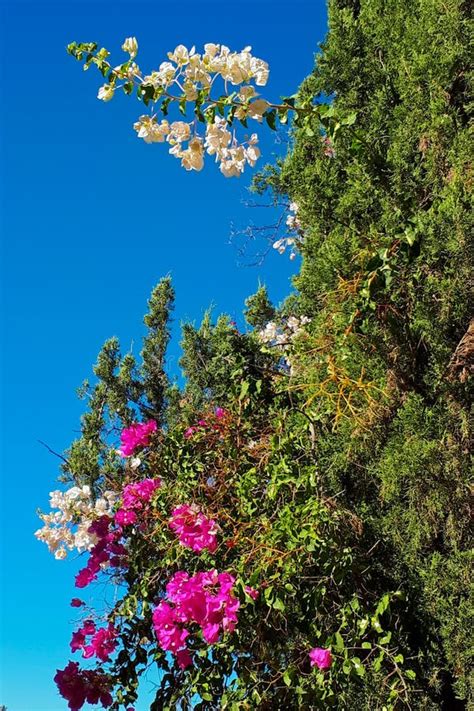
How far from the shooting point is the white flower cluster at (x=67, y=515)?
116 inches

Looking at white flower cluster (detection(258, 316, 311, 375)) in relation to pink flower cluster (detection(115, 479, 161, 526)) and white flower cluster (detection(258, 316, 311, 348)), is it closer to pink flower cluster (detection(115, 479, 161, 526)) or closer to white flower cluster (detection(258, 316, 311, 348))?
white flower cluster (detection(258, 316, 311, 348))

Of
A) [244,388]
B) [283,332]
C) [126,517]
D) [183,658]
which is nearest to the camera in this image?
[183,658]

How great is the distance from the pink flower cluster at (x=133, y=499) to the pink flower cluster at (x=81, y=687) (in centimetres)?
60

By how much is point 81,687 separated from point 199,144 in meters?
2.08

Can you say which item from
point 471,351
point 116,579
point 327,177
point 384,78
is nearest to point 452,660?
point 471,351

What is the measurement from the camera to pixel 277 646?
2.40 m

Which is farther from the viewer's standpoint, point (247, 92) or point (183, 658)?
point (183, 658)

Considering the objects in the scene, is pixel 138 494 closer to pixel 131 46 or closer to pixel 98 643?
pixel 98 643

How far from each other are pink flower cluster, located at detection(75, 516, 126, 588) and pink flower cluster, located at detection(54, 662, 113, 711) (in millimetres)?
390

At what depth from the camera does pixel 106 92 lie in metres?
1.69

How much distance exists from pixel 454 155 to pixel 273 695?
2.29 m

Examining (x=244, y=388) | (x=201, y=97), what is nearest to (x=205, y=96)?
(x=201, y=97)

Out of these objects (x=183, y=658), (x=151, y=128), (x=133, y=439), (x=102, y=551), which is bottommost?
(x=183, y=658)

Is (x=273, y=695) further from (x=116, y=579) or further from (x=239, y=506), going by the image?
(x=116, y=579)
